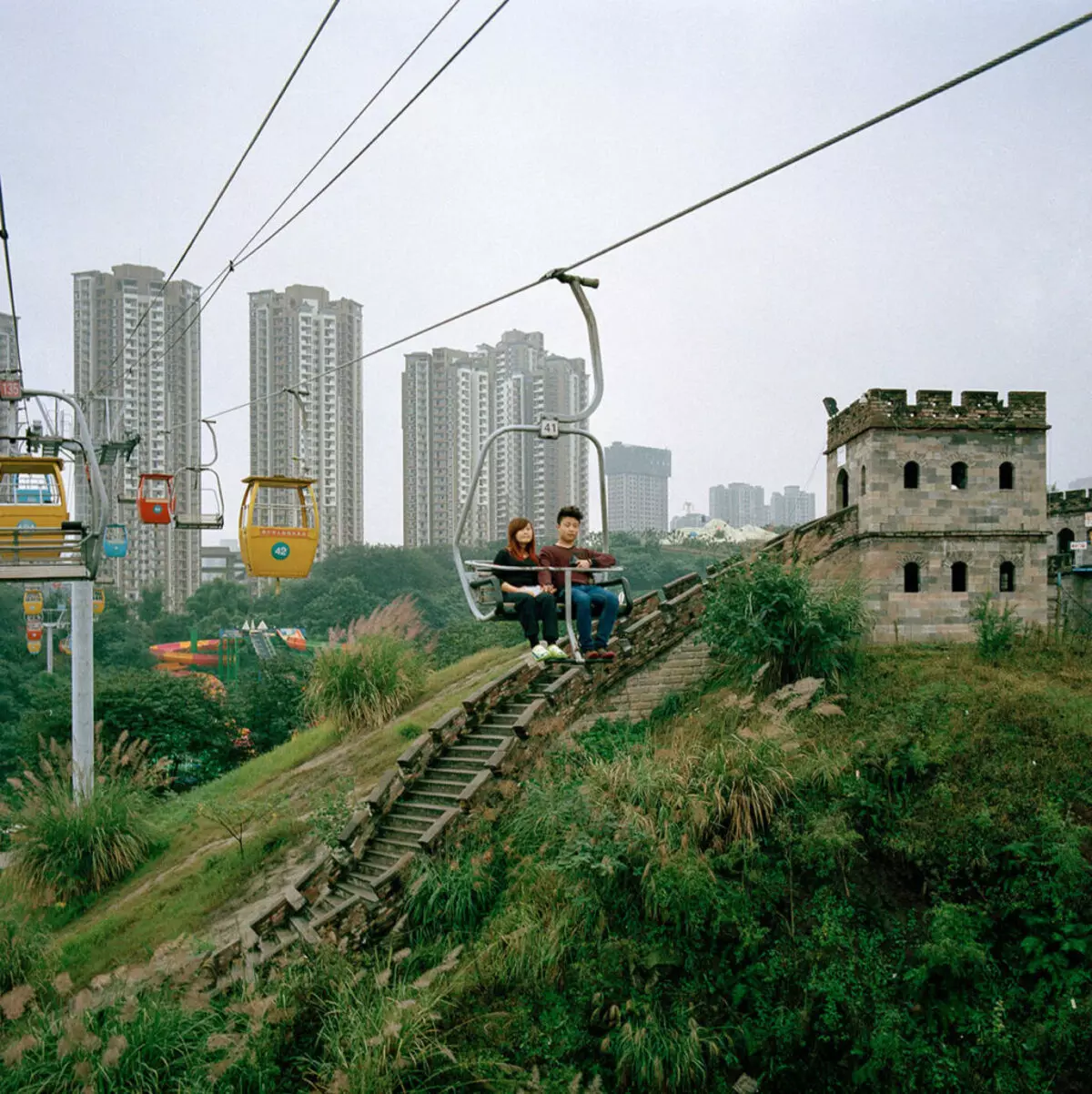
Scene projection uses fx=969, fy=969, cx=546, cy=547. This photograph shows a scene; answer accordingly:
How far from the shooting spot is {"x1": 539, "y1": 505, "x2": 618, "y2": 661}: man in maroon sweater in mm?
10414

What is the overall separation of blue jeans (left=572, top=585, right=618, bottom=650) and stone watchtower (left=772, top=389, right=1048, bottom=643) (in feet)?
28.7

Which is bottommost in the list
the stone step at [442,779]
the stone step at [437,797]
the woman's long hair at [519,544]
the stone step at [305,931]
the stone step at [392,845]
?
the stone step at [305,931]

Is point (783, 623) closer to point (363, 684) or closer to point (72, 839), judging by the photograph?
point (363, 684)

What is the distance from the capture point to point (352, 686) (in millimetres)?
19172

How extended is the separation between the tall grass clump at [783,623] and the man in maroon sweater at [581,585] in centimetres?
447

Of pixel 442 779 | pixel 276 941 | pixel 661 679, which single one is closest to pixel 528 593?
pixel 442 779

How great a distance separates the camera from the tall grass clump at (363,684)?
19125mm

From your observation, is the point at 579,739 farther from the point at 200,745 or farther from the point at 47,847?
the point at 200,745

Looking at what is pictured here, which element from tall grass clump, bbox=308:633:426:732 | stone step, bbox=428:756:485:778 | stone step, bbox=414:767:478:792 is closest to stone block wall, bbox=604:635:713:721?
stone step, bbox=428:756:485:778

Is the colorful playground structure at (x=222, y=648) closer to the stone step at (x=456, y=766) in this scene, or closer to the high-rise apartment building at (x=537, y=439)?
the high-rise apartment building at (x=537, y=439)

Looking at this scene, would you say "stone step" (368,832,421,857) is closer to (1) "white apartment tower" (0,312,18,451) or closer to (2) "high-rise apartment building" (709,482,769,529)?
(1) "white apartment tower" (0,312,18,451)

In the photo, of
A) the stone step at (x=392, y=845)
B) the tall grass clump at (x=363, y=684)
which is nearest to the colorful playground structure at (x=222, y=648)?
the tall grass clump at (x=363, y=684)

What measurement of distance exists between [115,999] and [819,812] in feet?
23.7

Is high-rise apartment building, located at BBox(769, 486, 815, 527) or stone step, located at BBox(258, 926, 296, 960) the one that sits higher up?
high-rise apartment building, located at BBox(769, 486, 815, 527)
